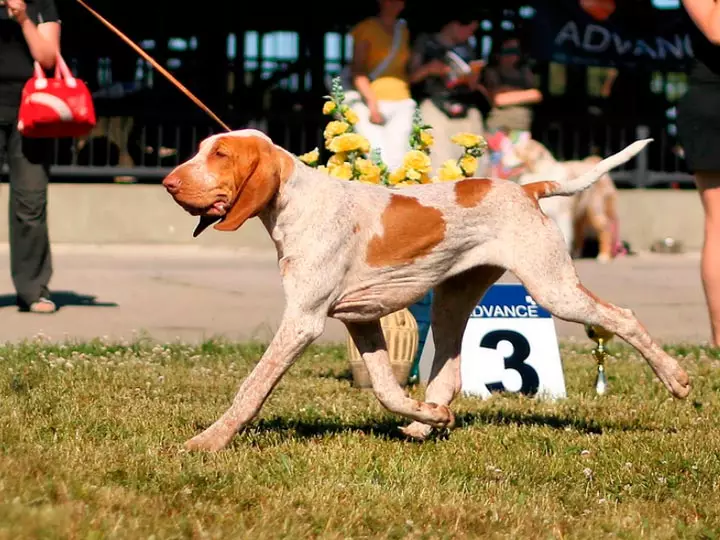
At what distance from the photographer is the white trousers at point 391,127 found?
11.5 metres

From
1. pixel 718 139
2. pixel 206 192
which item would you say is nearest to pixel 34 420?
pixel 206 192

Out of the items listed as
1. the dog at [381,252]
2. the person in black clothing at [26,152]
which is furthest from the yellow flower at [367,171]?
the person in black clothing at [26,152]

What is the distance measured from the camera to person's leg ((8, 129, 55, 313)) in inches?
380

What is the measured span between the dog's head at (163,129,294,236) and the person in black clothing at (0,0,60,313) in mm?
4393

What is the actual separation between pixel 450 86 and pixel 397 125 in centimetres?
257

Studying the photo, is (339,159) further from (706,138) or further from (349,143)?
(706,138)

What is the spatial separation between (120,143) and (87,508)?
13.4 m

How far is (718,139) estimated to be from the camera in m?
8.00

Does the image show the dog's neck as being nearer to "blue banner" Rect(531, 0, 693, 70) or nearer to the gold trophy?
the gold trophy

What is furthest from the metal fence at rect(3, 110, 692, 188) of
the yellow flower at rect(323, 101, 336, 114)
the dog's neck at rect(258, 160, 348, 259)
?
the dog's neck at rect(258, 160, 348, 259)

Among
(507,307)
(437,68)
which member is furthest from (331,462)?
(437,68)

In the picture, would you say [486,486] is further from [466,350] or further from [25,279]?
A: [25,279]

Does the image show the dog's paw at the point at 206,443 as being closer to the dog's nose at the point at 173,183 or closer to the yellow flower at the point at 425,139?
the dog's nose at the point at 173,183

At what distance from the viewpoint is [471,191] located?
5.57 m
